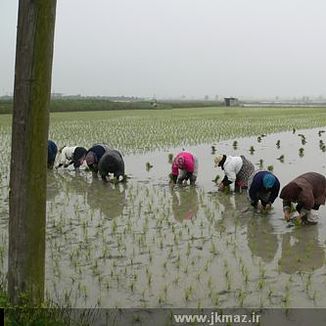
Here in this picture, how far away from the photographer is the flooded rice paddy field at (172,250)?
4047 mm

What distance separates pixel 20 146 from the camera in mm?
2883

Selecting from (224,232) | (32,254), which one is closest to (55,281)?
(32,254)

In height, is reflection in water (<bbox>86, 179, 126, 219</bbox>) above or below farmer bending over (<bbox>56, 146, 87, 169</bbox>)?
below

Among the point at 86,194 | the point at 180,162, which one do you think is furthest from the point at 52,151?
the point at 180,162

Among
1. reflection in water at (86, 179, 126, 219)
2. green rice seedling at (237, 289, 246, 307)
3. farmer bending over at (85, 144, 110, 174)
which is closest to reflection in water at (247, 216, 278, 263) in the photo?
green rice seedling at (237, 289, 246, 307)

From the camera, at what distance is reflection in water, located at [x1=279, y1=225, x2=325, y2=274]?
4.75m

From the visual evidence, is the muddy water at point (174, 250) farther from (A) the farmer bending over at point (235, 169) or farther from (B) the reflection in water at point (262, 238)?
(A) the farmer bending over at point (235, 169)

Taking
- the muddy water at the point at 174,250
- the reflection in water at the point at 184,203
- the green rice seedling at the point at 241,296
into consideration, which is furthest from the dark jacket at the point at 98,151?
the green rice seedling at the point at 241,296

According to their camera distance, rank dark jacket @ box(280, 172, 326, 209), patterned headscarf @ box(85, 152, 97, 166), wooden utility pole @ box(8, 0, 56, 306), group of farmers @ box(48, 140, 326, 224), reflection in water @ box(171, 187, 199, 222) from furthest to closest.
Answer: patterned headscarf @ box(85, 152, 97, 166), reflection in water @ box(171, 187, 199, 222), group of farmers @ box(48, 140, 326, 224), dark jacket @ box(280, 172, 326, 209), wooden utility pole @ box(8, 0, 56, 306)

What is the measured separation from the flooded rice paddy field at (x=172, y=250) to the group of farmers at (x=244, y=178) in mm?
238

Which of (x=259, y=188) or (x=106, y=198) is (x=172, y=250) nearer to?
(x=259, y=188)

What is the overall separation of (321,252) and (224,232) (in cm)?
126

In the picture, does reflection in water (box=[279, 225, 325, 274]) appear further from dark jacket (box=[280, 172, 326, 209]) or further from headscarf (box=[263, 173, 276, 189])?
headscarf (box=[263, 173, 276, 189])

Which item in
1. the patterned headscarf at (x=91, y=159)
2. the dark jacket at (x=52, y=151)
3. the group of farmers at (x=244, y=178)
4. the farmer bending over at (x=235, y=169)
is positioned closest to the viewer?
the group of farmers at (x=244, y=178)
